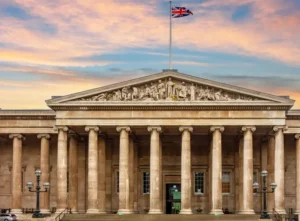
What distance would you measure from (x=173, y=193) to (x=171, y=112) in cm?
1347

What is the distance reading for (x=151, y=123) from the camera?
94.4 m

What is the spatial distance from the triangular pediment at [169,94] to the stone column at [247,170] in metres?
3.23

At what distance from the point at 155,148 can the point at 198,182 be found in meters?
11.6

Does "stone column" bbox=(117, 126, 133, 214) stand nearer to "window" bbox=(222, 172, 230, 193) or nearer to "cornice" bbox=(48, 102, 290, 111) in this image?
"cornice" bbox=(48, 102, 290, 111)

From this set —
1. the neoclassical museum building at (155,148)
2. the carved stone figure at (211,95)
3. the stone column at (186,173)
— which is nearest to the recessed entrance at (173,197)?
the neoclassical museum building at (155,148)

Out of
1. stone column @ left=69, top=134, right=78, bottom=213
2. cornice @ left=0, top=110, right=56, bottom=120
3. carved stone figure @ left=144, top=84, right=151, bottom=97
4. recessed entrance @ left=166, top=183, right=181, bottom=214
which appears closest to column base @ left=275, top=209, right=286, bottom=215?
recessed entrance @ left=166, top=183, right=181, bottom=214

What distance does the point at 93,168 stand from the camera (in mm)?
94500

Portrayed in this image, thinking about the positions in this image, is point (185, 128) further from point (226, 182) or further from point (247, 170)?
point (226, 182)

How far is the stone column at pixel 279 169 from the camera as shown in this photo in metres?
93.4

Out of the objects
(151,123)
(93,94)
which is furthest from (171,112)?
(93,94)

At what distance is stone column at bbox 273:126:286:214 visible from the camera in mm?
93438

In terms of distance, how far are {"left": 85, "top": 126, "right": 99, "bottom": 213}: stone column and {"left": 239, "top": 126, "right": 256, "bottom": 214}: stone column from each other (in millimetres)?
14612

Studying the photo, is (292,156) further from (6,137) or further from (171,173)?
(6,137)

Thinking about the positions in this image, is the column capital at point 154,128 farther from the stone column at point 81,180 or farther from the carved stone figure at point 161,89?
the stone column at point 81,180
